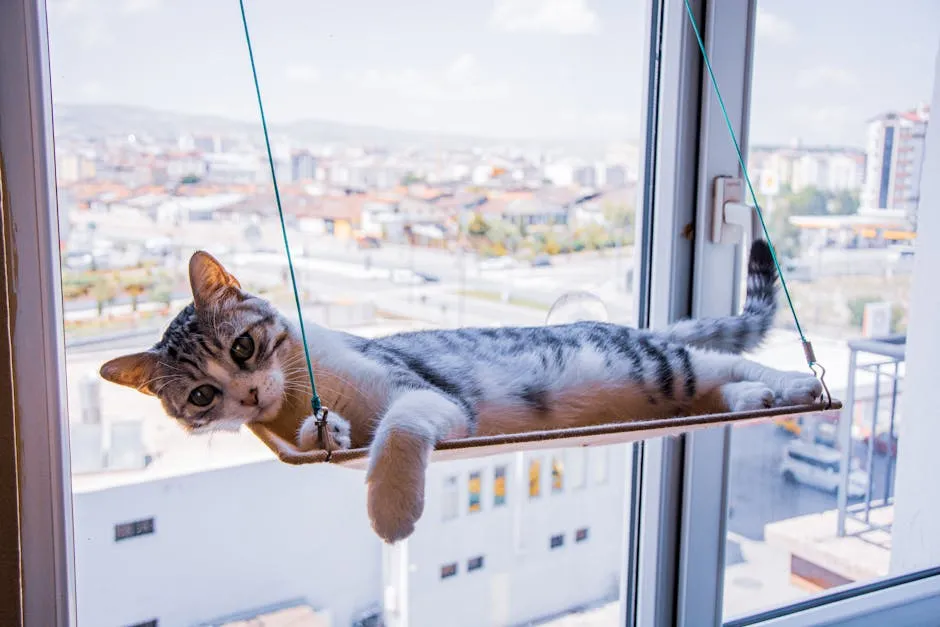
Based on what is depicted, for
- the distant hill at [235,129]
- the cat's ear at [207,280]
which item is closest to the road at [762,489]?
the distant hill at [235,129]

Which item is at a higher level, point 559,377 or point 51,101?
point 51,101

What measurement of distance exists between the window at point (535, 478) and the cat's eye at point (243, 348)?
2.84 feet

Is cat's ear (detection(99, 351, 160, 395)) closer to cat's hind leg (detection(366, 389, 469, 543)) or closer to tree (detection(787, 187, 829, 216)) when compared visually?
cat's hind leg (detection(366, 389, 469, 543))

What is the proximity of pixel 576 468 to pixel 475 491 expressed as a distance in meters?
0.25

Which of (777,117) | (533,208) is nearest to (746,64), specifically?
(777,117)

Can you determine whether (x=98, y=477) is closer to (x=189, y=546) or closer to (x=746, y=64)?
(x=189, y=546)

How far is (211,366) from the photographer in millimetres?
1122

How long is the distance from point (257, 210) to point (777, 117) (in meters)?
1.11

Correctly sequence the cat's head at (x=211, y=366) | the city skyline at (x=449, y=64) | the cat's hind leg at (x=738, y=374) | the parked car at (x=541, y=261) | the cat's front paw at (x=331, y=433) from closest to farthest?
1. the cat's front paw at (x=331, y=433)
2. the cat's head at (x=211, y=366)
3. the cat's hind leg at (x=738, y=374)
4. the city skyline at (x=449, y=64)
5. the parked car at (x=541, y=261)

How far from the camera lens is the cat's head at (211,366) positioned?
1.11m

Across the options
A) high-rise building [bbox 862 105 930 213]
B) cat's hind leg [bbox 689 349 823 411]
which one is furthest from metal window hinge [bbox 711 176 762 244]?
high-rise building [bbox 862 105 930 213]

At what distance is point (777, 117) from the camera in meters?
1.80

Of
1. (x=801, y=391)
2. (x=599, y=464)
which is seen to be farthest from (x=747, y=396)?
(x=599, y=464)

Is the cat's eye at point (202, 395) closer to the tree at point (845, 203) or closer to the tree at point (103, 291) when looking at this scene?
the tree at point (103, 291)
